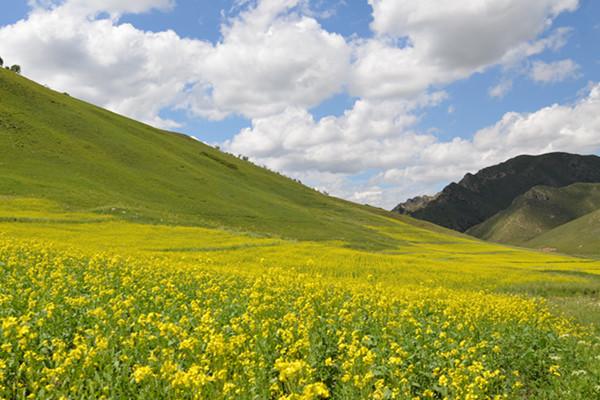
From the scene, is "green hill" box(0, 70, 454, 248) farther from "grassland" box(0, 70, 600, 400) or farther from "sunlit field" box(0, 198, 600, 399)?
"sunlit field" box(0, 198, 600, 399)

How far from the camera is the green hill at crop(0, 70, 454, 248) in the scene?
59.2m

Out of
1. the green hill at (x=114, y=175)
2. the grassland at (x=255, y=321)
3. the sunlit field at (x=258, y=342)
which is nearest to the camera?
→ the sunlit field at (x=258, y=342)

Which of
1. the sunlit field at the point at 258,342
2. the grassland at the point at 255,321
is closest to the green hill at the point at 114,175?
the grassland at the point at 255,321

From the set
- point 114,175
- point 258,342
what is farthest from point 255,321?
point 114,175

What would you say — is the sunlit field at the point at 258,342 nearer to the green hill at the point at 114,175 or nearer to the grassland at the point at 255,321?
the grassland at the point at 255,321

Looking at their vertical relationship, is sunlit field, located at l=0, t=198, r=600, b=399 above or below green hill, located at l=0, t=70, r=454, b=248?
below

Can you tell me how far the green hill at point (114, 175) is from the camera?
59.2m

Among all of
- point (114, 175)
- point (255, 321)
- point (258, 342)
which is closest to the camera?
point (258, 342)

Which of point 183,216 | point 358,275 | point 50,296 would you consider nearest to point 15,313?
point 50,296

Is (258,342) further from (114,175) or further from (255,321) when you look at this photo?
(114,175)

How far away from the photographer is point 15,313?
9.66 metres

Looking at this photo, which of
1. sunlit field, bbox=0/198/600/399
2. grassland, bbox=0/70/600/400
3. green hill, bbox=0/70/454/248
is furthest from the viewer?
green hill, bbox=0/70/454/248

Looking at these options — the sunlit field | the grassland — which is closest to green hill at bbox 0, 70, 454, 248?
the grassland

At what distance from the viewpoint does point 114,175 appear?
242 feet
